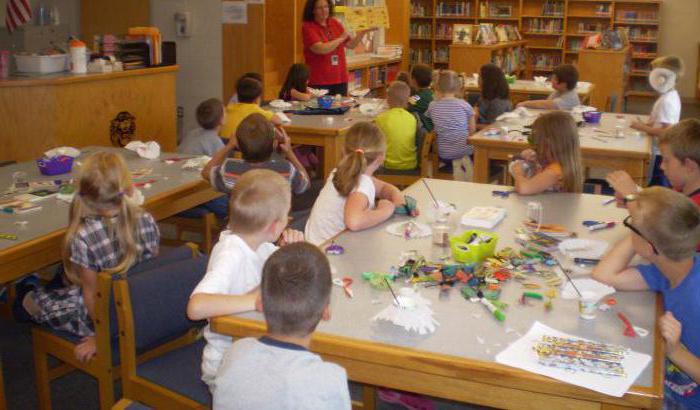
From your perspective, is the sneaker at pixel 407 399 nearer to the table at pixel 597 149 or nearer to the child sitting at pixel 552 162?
the child sitting at pixel 552 162

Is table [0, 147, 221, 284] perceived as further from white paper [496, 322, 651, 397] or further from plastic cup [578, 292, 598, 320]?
plastic cup [578, 292, 598, 320]

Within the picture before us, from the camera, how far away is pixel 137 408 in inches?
66.6

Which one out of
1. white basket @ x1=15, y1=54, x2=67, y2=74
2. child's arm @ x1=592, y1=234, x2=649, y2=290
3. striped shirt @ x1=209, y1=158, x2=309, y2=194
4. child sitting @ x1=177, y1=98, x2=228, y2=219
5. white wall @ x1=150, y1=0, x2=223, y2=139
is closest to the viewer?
child's arm @ x1=592, y1=234, x2=649, y2=290

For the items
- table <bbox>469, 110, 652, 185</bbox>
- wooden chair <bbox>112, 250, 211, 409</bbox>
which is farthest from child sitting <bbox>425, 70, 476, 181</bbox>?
wooden chair <bbox>112, 250, 211, 409</bbox>

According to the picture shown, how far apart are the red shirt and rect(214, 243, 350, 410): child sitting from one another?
5548mm

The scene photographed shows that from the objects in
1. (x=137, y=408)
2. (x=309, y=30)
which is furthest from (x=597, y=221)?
(x=309, y=30)

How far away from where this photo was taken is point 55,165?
147 inches

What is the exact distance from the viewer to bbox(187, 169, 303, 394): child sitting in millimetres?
2145

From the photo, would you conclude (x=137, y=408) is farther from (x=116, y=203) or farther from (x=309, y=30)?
(x=309, y=30)

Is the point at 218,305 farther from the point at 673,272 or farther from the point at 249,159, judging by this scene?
the point at 249,159

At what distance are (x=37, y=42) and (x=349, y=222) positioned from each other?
6709 millimetres

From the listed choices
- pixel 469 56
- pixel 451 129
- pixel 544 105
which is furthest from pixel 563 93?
pixel 469 56

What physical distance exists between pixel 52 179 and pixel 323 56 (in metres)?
3.80

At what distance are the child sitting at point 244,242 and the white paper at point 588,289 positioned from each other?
2.79 feet
